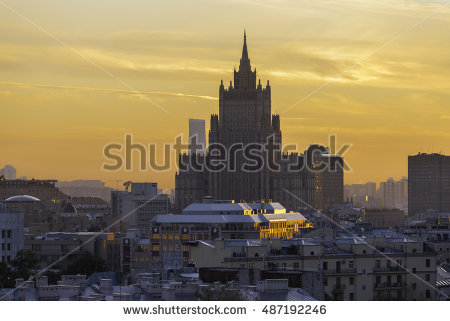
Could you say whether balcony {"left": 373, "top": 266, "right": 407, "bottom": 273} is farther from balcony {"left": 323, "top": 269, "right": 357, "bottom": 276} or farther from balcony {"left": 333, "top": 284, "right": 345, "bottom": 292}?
balcony {"left": 333, "top": 284, "right": 345, "bottom": 292}

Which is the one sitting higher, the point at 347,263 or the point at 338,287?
the point at 347,263

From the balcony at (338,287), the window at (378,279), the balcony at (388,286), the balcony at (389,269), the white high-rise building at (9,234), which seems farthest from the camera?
the white high-rise building at (9,234)

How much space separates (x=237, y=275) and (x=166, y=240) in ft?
364

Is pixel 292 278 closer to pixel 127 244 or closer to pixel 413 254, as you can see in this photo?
pixel 413 254

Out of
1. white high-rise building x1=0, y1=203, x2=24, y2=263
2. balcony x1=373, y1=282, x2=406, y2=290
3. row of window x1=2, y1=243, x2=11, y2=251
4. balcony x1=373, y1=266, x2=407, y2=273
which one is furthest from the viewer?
row of window x1=2, y1=243, x2=11, y2=251

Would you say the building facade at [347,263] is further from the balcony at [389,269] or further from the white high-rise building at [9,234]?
the white high-rise building at [9,234]

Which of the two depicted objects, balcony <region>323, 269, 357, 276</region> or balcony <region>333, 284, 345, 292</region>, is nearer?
balcony <region>333, 284, 345, 292</region>

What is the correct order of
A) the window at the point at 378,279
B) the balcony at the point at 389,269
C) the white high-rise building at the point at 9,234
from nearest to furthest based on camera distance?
the window at the point at 378,279, the balcony at the point at 389,269, the white high-rise building at the point at 9,234

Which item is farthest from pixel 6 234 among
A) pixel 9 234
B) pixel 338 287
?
pixel 338 287

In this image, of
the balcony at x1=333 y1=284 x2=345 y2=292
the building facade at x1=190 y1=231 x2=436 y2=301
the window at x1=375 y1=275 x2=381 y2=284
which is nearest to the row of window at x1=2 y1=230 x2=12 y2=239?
the building facade at x1=190 y1=231 x2=436 y2=301

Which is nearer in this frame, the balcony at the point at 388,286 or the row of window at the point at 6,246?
the balcony at the point at 388,286

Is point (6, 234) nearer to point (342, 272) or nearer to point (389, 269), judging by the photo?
point (342, 272)

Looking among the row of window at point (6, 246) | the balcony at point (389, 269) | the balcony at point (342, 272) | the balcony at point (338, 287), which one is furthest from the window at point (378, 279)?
the row of window at point (6, 246)

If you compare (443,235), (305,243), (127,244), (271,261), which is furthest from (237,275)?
(127,244)
